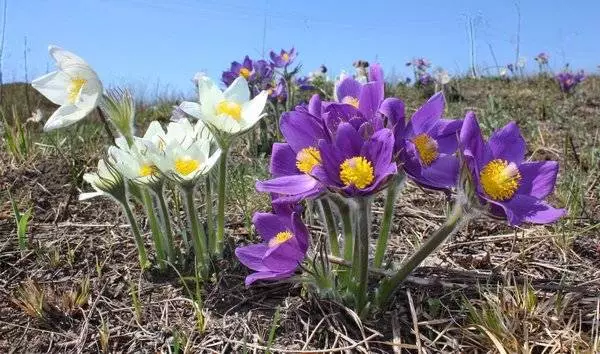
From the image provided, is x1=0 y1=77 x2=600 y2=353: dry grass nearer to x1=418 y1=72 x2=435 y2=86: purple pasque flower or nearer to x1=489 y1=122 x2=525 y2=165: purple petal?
x1=489 y1=122 x2=525 y2=165: purple petal

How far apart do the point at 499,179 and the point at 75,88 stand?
1.26 meters

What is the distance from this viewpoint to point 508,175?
4.76ft

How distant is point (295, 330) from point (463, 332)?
1.49 ft

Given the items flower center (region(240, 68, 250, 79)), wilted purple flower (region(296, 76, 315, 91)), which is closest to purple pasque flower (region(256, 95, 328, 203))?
flower center (region(240, 68, 250, 79))

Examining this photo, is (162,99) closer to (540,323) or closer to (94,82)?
(94,82)

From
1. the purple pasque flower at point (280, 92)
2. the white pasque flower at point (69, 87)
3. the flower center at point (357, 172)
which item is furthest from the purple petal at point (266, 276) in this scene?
the purple pasque flower at point (280, 92)

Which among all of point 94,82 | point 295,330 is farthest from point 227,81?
point 295,330

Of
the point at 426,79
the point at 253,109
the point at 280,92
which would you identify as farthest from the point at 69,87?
the point at 426,79

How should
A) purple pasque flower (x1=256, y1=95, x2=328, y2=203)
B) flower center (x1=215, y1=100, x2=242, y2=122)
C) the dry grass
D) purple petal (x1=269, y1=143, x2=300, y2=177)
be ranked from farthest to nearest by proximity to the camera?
flower center (x1=215, y1=100, x2=242, y2=122)
the dry grass
purple petal (x1=269, y1=143, x2=300, y2=177)
purple pasque flower (x1=256, y1=95, x2=328, y2=203)

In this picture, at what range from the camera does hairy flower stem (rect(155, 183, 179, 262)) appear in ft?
6.26

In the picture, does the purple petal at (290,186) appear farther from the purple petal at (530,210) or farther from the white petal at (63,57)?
the white petal at (63,57)

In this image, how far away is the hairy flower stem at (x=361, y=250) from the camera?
4.85ft

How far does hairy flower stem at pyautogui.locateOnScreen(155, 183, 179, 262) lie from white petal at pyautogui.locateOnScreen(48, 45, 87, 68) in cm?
45

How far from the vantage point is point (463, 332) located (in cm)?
173
